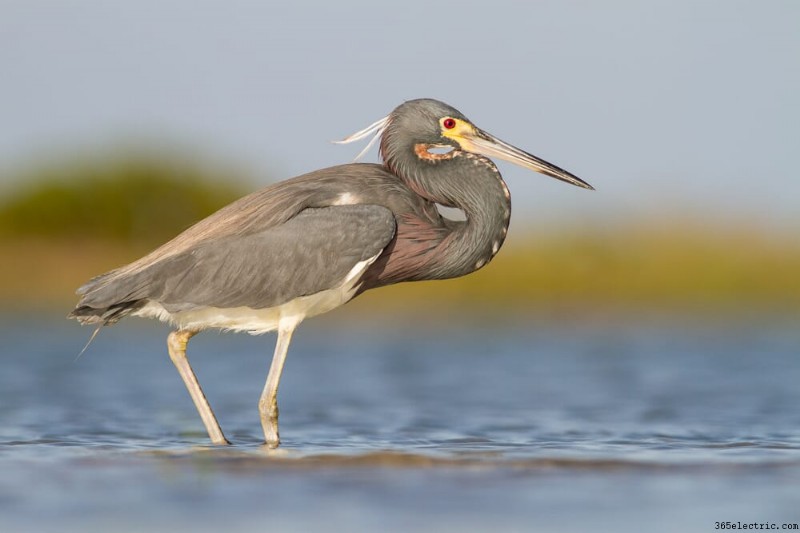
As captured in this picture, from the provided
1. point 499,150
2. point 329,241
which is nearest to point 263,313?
point 329,241

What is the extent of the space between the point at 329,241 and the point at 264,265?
0.51 m

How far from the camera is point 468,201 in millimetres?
9820

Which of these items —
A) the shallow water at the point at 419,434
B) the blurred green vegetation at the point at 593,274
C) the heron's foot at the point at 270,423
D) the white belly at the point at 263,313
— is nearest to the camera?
the shallow water at the point at 419,434

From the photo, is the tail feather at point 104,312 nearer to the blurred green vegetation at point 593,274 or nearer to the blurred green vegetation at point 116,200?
the blurred green vegetation at point 593,274

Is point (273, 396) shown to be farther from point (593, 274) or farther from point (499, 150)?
point (593, 274)

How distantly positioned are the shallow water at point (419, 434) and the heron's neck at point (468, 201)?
4.42 ft

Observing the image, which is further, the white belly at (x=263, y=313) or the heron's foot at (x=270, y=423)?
the heron's foot at (x=270, y=423)

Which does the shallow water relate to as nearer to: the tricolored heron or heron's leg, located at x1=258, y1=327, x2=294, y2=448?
heron's leg, located at x1=258, y1=327, x2=294, y2=448

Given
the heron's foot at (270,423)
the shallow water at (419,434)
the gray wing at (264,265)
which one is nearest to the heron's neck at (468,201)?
the gray wing at (264,265)

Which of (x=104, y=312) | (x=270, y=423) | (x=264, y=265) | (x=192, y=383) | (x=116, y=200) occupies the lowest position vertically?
(x=270, y=423)

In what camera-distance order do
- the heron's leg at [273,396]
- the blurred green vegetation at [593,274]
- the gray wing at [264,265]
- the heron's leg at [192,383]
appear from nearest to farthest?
the gray wing at [264,265] < the heron's leg at [273,396] < the heron's leg at [192,383] < the blurred green vegetation at [593,274]

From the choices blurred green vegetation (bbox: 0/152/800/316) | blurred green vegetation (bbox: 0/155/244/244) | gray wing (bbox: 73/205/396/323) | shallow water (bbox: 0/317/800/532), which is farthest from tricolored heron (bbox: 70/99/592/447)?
blurred green vegetation (bbox: 0/155/244/244)

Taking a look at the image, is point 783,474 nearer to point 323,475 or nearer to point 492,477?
point 492,477

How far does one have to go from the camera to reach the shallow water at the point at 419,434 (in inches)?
296
